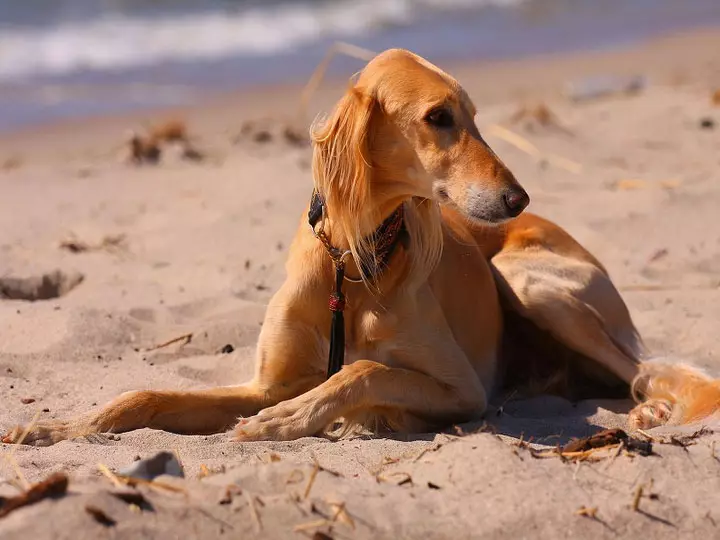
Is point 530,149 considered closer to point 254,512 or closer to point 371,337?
point 371,337

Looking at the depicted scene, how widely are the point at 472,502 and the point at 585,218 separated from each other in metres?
4.67

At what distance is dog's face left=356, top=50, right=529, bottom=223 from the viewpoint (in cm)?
379

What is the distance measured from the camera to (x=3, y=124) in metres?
11.3

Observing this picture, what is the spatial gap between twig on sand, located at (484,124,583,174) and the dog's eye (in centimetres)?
479

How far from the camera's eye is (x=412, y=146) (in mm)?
3949

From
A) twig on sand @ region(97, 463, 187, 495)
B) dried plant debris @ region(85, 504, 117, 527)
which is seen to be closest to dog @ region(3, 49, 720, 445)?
twig on sand @ region(97, 463, 187, 495)

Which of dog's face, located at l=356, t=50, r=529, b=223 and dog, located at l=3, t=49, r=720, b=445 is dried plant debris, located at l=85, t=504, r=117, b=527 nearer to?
dog, located at l=3, t=49, r=720, b=445

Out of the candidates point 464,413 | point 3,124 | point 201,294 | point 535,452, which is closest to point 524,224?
point 464,413

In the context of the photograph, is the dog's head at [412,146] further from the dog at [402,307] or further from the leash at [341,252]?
the leash at [341,252]

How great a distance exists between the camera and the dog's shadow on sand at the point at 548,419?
4219 millimetres

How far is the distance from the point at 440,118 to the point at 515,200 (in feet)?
1.37

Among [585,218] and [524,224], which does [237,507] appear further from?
[585,218]

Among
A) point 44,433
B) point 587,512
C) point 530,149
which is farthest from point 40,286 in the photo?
point 530,149

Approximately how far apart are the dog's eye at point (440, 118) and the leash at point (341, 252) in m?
0.43
